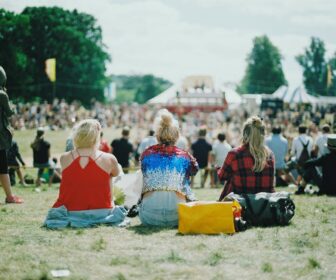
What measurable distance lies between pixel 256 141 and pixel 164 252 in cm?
269

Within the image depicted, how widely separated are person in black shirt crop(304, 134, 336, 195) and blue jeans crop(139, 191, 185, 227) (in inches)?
191

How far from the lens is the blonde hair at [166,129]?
7.57m

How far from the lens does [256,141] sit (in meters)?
7.84

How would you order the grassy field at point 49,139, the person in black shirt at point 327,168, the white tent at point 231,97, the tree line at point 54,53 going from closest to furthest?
the person in black shirt at point 327,168
the grassy field at point 49,139
the white tent at point 231,97
the tree line at point 54,53

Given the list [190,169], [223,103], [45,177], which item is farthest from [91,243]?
[223,103]

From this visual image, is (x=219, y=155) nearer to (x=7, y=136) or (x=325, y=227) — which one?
(x=7, y=136)

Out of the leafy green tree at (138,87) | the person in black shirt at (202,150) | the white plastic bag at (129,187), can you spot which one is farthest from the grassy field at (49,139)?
the leafy green tree at (138,87)

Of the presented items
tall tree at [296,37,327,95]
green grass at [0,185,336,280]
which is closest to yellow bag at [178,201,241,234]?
green grass at [0,185,336,280]

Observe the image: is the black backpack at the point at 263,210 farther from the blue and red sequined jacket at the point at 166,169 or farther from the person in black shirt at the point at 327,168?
the person in black shirt at the point at 327,168

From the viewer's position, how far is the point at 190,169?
7605 mm

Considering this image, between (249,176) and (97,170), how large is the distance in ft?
6.72

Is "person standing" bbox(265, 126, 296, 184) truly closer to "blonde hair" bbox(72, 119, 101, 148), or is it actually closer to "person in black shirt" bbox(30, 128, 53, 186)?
"person in black shirt" bbox(30, 128, 53, 186)

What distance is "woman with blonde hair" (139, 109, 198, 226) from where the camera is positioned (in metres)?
7.43

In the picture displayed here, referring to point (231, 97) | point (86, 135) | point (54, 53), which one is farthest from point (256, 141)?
point (54, 53)
